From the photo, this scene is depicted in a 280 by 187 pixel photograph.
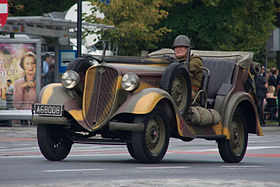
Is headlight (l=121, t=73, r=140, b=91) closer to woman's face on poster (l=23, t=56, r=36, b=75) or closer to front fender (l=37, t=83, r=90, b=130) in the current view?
front fender (l=37, t=83, r=90, b=130)

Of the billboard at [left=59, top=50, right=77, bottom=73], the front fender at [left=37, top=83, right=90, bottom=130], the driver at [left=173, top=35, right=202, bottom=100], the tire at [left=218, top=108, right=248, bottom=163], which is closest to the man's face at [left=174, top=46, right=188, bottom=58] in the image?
the driver at [left=173, top=35, right=202, bottom=100]

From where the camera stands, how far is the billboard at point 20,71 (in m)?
24.3

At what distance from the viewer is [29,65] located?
80.4 ft

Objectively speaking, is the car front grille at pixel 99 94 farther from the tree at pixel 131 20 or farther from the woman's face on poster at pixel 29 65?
the tree at pixel 131 20

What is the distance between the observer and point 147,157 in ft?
35.2

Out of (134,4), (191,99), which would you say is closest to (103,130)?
(191,99)

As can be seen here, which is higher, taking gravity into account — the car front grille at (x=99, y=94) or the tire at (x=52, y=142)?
the car front grille at (x=99, y=94)

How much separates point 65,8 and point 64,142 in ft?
81.7

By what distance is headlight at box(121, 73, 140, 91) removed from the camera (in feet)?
35.5

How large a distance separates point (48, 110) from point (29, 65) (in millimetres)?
13586

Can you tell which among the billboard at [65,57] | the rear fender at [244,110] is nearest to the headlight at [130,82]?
the rear fender at [244,110]

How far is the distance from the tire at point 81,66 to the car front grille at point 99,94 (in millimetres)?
416

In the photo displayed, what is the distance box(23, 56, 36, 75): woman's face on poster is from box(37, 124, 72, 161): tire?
13.0 metres

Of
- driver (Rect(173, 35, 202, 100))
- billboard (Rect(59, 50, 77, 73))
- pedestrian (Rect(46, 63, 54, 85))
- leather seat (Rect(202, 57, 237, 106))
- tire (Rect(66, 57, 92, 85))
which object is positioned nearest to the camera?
tire (Rect(66, 57, 92, 85))
